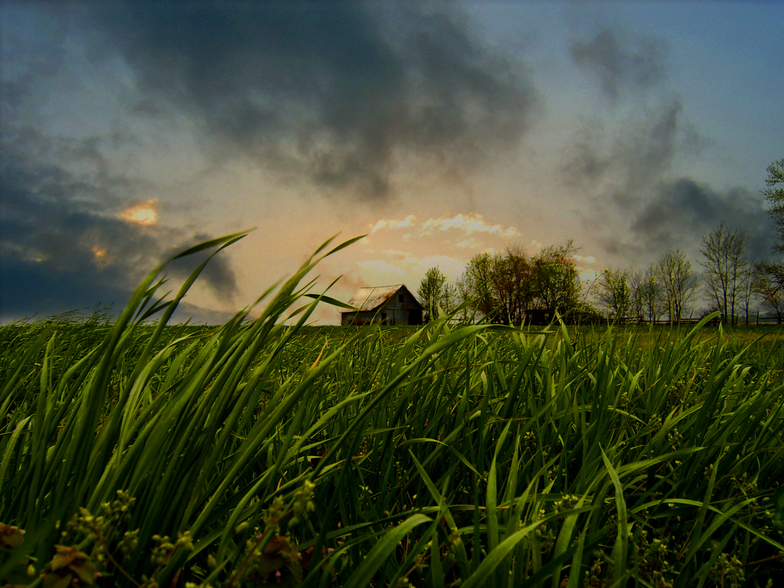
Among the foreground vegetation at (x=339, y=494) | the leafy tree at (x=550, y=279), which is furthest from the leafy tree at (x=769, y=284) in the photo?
the foreground vegetation at (x=339, y=494)

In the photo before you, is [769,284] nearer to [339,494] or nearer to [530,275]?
[530,275]

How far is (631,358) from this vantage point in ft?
7.48

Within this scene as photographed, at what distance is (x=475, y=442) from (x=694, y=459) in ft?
2.29

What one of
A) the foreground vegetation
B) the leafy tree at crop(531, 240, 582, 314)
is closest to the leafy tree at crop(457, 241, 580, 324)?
the leafy tree at crop(531, 240, 582, 314)

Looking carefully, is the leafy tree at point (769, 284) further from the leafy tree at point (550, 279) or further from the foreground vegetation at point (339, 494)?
the foreground vegetation at point (339, 494)

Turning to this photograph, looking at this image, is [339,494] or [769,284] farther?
[769,284]

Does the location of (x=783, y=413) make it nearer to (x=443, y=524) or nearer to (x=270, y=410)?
(x=443, y=524)

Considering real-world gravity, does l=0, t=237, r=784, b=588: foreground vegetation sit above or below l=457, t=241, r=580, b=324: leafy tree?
below

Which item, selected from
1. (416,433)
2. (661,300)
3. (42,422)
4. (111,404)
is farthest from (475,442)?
(661,300)

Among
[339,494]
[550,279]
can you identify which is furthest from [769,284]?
[339,494]

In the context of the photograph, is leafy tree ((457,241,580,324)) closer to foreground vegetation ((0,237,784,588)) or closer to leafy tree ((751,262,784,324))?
leafy tree ((751,262,784,324))

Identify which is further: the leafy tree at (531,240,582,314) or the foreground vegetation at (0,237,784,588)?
the leafy tree at (531,240,582,314)

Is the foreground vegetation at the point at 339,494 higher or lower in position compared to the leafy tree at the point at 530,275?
lower

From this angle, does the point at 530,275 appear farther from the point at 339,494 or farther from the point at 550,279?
the point at 339,494
